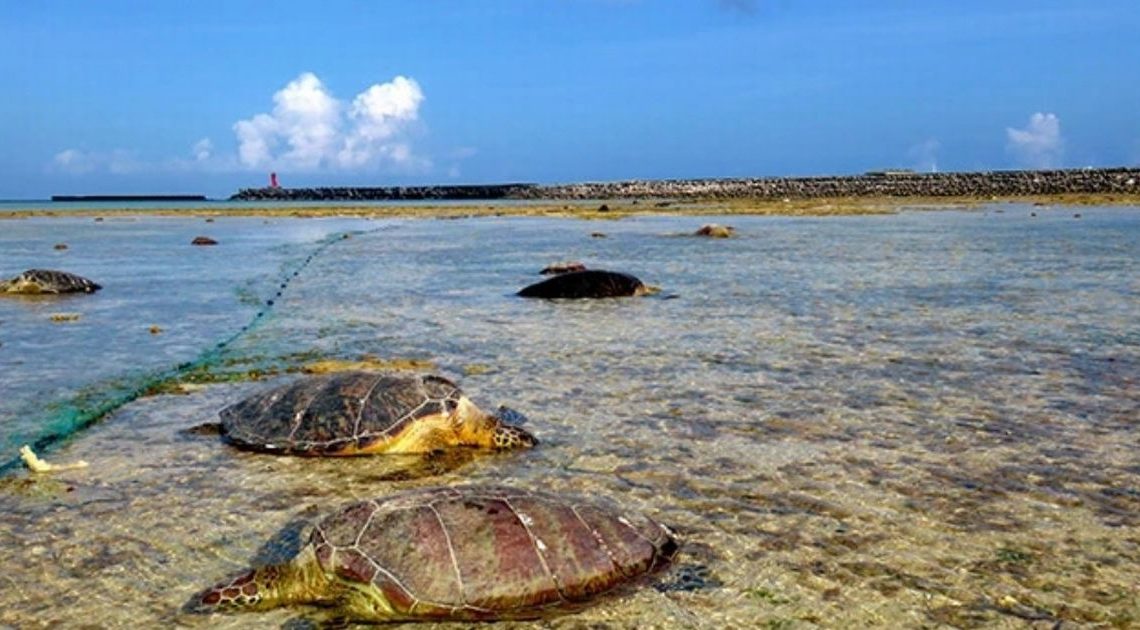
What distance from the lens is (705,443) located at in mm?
8047

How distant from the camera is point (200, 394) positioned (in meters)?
10.0

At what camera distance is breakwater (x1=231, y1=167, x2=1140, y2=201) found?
8688 centimetres

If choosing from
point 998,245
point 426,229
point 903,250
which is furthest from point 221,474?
point 426,229

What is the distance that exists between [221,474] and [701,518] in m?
3.50

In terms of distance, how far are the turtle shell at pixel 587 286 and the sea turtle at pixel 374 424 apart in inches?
374

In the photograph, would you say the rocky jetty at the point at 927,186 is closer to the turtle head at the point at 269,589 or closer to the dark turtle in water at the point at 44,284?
the dark turtle in water at the point at 44,284

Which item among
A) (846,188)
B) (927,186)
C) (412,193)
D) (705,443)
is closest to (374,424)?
(705,443)

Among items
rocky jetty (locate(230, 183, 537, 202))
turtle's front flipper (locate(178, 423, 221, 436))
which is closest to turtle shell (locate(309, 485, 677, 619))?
turtle's front flipper (locate(178, 423, 221, 436))

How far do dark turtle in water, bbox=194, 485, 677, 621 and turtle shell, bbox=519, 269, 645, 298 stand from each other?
12.2 metres

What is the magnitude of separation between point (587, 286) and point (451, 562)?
12778mm

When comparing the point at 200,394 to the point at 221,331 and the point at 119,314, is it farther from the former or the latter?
the point at 119,314

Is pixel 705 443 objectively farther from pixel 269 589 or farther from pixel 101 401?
pixel 101 401

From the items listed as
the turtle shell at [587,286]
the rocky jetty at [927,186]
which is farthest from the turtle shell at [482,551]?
the rocky jetty at [927,186]

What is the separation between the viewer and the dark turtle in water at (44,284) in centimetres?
1927
